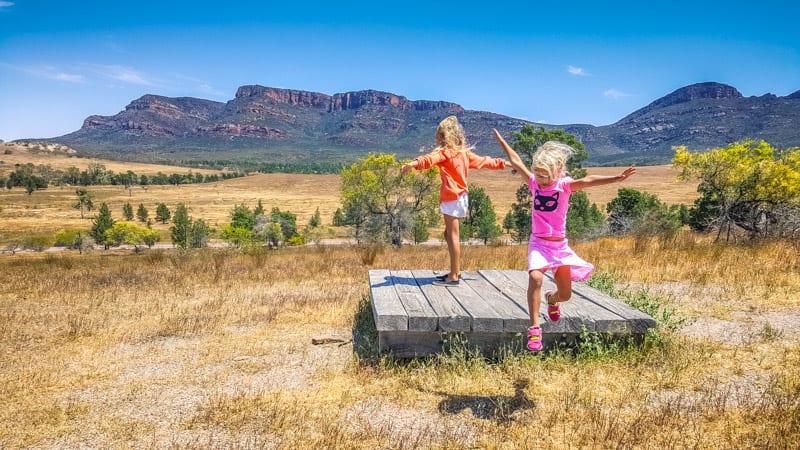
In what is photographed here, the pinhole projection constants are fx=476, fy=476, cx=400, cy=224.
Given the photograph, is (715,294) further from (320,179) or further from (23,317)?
(320,179)

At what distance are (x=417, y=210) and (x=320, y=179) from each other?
12703 cm

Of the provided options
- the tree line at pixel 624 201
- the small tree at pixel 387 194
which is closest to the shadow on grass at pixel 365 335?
the tree line at pixel 624 201

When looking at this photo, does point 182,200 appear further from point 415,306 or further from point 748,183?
point 415,306

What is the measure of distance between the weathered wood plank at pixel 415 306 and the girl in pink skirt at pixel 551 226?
1022mm

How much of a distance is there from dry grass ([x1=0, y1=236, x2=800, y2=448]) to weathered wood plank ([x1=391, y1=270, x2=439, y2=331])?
422 mm

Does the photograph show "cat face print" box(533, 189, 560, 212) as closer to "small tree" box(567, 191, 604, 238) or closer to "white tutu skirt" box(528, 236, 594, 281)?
"white tutu skirt" box(528, 236, 594, 281)

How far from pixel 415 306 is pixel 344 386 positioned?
1103 millimetres

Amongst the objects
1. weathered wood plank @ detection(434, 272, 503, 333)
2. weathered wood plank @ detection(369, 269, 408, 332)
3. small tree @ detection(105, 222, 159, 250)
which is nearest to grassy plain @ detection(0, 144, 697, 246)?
small tree @ detection(105, 222, 159, 250)

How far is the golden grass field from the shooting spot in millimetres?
3459

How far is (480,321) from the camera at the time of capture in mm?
4641

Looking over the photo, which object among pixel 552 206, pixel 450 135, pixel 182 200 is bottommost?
pixel 182 200

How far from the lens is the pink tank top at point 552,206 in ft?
13.3

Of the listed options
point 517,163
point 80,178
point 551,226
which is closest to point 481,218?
point 517,163

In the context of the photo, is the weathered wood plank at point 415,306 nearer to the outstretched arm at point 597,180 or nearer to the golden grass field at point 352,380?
the golden grass field at point 352,380
